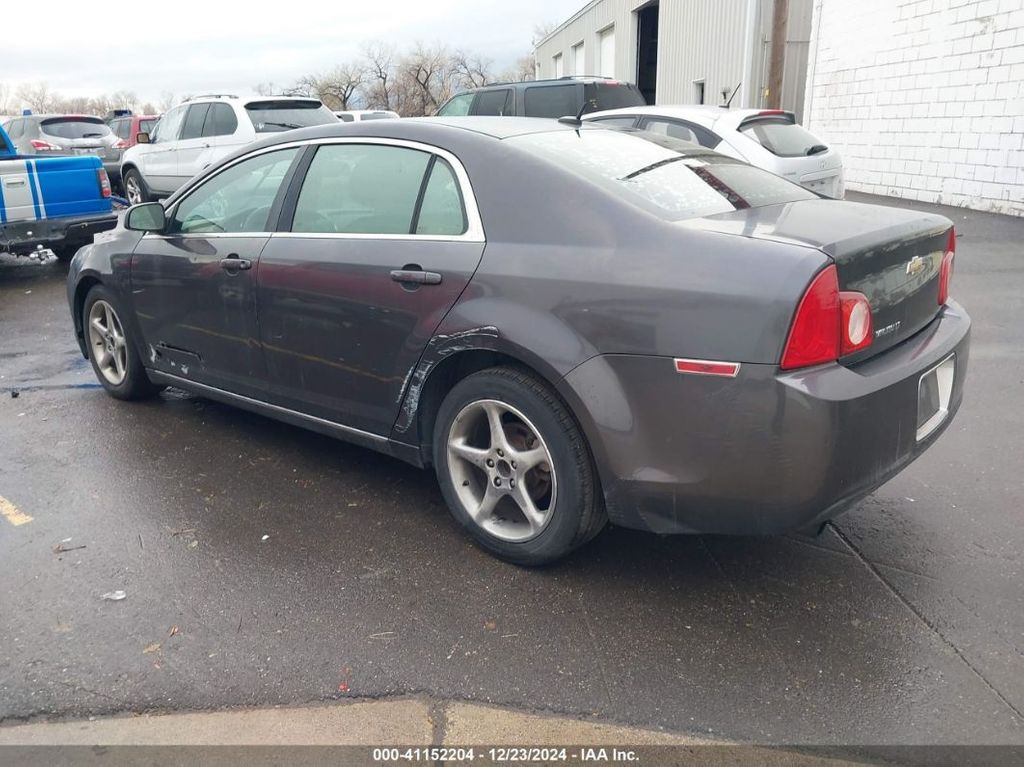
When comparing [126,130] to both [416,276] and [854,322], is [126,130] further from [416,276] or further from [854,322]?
[854,322]

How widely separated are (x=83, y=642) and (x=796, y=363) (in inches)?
99.0

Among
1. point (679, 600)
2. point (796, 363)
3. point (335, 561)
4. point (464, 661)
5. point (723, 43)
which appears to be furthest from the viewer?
point (723, 43)

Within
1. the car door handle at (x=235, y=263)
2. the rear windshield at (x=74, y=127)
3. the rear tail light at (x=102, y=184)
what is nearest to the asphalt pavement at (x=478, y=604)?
the car door handle at (x=235, y=263)

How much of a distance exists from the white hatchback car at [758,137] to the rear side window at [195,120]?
7041mm

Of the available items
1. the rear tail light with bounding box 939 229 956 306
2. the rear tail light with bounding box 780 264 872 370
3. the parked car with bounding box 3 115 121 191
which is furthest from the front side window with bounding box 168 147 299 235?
the parked car with bounding box 3 115 121 191

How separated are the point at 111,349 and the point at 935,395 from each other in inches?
180

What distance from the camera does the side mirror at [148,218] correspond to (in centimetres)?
455

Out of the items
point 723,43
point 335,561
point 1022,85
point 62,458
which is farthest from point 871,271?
point 723,43

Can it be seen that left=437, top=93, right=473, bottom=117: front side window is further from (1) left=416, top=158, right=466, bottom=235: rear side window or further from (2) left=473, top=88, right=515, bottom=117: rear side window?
(1) left=416, top=158, right=466, bottom=235: rear side window

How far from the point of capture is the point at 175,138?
13.4m

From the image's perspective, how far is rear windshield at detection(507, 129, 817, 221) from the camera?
317 centimetres

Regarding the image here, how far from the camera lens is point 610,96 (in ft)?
43.1

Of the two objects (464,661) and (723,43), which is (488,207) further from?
(723,43)

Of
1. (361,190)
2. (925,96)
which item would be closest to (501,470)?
(361,190)
